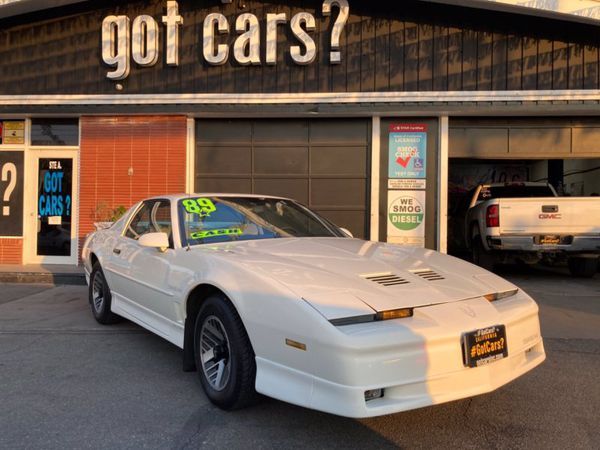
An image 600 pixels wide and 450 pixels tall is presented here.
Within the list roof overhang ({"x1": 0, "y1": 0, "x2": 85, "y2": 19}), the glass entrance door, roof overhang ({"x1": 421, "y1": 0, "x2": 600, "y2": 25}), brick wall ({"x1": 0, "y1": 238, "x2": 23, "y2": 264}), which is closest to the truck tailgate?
roof overhang ({"x1": 421, "y1": 0, "x2": 600, "y2": 25})

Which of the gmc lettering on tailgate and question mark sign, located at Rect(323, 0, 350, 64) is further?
question mark sign, located at Rect(323, 0, 350, 64)

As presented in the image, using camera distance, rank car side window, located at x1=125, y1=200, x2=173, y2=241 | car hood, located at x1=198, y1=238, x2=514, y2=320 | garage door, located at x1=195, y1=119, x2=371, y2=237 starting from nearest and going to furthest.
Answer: car hood, located at x1=198, y1=238, x2=514, y2=320 → car side window, located at x1=125, y1=200, x2=173, y2=241 → garage door, located at x1=195, y1=119, x2=371, y2=237

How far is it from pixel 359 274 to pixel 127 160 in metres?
7.91

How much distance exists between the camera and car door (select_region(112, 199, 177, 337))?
12.6ft

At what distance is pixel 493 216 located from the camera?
8.12m

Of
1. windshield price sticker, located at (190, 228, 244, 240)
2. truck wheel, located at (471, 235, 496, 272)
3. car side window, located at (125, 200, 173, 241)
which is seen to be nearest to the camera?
windshield price sticker, located at (190, 228, 244, 240)

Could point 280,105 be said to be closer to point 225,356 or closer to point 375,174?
point 375,174

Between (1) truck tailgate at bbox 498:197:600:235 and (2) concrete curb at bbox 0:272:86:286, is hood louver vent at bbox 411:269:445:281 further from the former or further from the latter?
(2) concrete curb at bbox 0:272:86:286

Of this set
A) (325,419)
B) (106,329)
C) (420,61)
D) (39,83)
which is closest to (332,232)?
(325,419)

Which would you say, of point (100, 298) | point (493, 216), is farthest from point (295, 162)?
point (100, 298)

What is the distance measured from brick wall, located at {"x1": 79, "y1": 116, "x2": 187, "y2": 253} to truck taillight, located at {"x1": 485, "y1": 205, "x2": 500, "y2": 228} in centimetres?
579

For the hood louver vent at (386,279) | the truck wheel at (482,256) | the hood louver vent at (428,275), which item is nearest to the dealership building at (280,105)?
the truck wheel at (482,256)

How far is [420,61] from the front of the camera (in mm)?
9148

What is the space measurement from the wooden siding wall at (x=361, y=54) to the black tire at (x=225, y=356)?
6.92 meters
